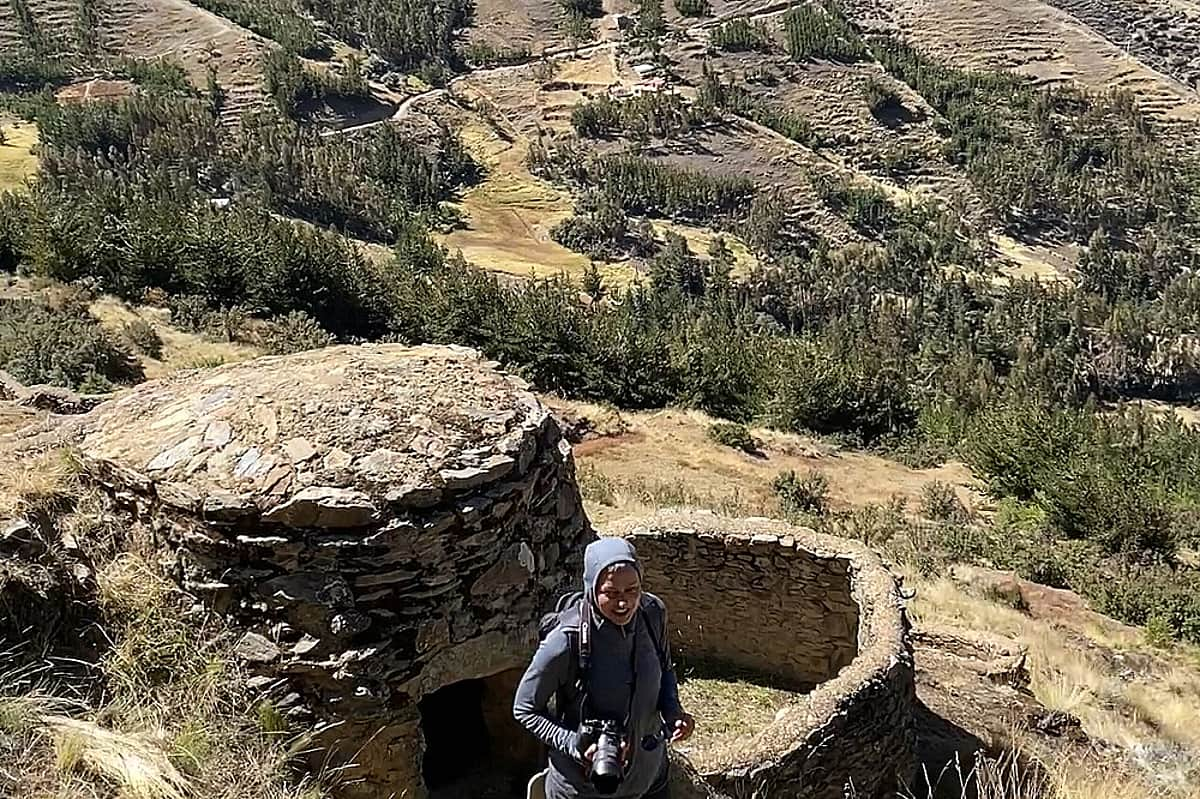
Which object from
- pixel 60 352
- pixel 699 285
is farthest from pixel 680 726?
pixel 699 285

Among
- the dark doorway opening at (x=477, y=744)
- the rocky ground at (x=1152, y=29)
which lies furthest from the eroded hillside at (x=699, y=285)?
the dark doorway opening at (x=477, y=744)

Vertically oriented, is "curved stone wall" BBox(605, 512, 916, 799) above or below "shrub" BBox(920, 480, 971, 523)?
above

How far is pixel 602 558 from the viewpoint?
379 centimetres

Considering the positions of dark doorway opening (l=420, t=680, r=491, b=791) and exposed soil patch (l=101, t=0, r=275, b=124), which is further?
exposed soil patch (l=101, t=0, r=275, b=124)

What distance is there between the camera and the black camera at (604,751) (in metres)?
3.87

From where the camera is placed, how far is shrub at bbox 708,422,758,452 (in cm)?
2267

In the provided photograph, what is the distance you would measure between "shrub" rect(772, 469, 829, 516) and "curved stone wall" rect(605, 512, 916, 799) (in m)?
8.15

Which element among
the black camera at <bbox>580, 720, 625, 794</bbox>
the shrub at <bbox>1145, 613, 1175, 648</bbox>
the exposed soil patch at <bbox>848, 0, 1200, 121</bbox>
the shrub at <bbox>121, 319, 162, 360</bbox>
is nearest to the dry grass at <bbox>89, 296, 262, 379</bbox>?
the shrub at <bbox>121, 319, 162, 360</bbox>

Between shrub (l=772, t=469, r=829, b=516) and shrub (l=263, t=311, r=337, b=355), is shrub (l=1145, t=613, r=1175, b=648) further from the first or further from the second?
shrub (l=263, t=311, r=337, b=355)

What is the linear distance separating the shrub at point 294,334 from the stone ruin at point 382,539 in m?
18.5

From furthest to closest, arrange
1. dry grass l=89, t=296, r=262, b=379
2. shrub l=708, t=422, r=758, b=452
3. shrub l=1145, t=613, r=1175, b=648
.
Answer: shrub l=708, t=422, r=758, b=452 < dry grass l=89, t=296, r=262, b=379 < shrub l=1145, t=613, r=1175, b=648

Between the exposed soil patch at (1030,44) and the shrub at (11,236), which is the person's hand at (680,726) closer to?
the shrub at (11,236)

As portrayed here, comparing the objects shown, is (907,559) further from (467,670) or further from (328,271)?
(328,271)

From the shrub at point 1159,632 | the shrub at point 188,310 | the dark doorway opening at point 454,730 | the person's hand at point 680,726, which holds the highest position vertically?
the person's hand at point 680,726
